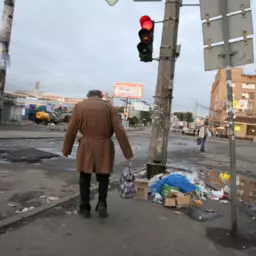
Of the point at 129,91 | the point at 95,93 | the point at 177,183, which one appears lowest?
the point at 177,183

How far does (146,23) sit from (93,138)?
13.2 ft

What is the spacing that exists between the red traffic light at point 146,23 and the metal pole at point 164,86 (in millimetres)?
610

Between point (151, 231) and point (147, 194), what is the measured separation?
186cm

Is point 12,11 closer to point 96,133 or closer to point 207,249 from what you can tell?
point 96,133

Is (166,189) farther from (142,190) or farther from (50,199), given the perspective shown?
(50,199)

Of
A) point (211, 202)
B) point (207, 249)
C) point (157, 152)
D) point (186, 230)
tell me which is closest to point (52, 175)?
point (157, 152)

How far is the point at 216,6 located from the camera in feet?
17.4

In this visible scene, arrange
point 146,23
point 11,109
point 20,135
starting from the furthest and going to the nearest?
point 11,109, point 20,135, point 146,23

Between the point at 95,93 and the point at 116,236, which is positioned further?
the point at 95,93

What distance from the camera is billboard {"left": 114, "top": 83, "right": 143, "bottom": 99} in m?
87.3

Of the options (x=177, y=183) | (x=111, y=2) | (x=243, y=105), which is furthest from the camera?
(x=243, y=105)

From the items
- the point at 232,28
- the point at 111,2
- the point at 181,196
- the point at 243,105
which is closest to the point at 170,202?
the point at 181,196

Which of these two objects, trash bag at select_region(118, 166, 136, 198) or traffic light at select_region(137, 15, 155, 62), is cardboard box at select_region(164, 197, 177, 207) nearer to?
trash bag at select_region(118, 166, 136, 198)

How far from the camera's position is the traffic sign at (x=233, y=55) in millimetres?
5078
